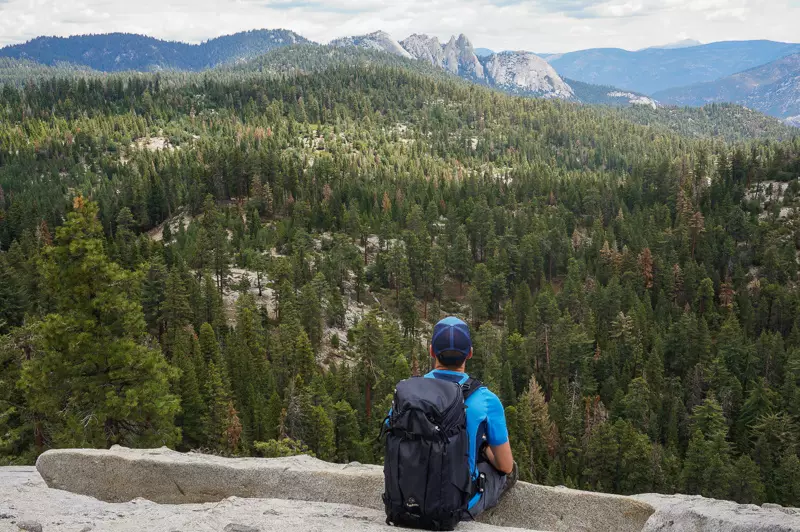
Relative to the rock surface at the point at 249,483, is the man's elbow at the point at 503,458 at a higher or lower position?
higher

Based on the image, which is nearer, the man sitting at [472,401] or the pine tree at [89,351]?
the man sitting at [472,401]

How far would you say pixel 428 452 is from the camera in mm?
7844

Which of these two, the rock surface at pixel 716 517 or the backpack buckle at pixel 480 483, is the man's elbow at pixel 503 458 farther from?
the rock surface at pixel 716 517

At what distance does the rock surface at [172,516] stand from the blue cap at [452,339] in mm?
2582

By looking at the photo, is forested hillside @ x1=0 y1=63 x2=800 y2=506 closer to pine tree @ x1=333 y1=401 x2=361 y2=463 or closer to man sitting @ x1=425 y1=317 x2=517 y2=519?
pine tree @ x1=333 y1=401 x2=361 y2=463

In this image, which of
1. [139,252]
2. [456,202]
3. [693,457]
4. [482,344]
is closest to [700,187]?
[456,202]

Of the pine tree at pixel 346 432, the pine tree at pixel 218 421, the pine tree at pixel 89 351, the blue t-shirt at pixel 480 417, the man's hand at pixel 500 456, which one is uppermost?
the blue t-shirt at pixel 480 417

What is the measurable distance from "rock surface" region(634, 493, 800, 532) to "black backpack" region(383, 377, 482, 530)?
137 inches

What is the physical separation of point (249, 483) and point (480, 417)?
233 inches

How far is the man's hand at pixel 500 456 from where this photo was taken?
8.84 metres

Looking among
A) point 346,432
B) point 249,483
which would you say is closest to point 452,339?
point 249,483

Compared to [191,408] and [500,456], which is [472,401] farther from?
[191,408]

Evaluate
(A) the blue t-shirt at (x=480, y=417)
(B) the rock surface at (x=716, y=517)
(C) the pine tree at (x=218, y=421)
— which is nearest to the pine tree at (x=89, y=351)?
(A) the blue t-shirt at (x=480, y=417)

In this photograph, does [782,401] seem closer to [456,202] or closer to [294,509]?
[294,509]
